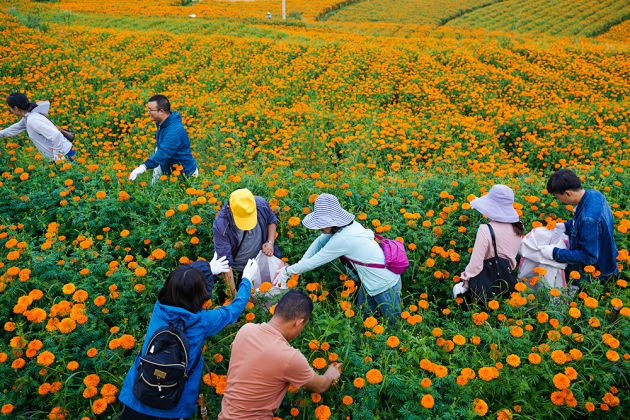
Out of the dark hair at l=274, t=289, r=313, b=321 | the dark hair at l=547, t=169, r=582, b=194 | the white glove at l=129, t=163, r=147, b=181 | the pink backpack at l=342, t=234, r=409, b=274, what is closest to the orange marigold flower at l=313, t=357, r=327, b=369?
the dark hair at l=274, t=289, r=313, b=321

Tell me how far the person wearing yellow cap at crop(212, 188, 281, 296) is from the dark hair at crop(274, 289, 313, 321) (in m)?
0.96

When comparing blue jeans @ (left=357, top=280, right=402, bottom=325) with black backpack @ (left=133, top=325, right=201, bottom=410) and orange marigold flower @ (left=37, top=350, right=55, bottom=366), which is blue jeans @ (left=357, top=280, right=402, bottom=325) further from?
orange marigold flower @ (left=37, top=350, right=55, bottom=366)

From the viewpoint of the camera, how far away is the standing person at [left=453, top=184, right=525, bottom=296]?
283 centimetres

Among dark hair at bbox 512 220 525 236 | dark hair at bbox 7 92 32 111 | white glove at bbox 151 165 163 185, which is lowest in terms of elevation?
white glove at bbox 151 165 163 185

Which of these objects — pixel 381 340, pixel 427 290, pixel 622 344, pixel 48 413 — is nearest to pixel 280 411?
pixel 381 340

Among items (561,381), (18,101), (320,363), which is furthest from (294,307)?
(18,101)

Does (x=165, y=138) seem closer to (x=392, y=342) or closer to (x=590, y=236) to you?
(x=392, y=342)

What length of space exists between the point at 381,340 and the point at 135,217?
246cm

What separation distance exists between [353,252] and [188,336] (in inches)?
49.6

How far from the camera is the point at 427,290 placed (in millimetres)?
3266

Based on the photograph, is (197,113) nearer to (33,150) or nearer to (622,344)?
(33,150)

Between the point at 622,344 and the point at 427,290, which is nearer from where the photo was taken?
the point at 622,344

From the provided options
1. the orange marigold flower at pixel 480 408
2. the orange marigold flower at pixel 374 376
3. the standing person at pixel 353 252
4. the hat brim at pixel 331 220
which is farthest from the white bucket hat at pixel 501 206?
the orange marigold flower at pixel 374 376

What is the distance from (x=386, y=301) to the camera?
2863 mm
